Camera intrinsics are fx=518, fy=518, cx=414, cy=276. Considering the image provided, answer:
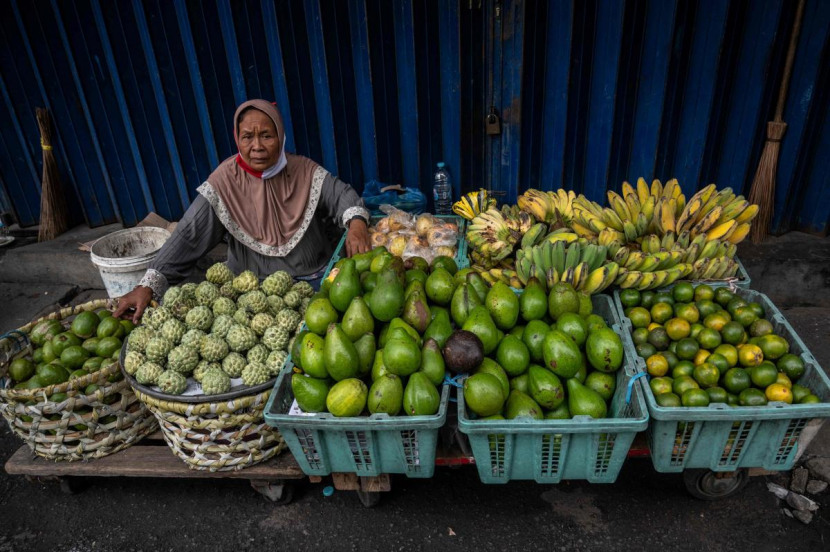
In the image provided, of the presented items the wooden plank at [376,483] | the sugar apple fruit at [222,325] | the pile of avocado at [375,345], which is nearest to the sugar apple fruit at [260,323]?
the sugar apple fruit at [222,325]

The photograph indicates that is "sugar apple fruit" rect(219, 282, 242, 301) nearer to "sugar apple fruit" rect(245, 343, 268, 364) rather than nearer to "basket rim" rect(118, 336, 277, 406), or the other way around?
"sugar apple fruit" rect(245, 343, 268, 364)

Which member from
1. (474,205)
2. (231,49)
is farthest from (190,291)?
(231,49)

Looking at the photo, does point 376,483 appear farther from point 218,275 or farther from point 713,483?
point 713,483

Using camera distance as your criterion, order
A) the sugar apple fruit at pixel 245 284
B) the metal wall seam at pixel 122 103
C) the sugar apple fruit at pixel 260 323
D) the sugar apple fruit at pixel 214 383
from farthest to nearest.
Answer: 1. the metal wall seam at pixel 122 103
2. the sugar apple fruit at pixel 245 284
3. the sugar apple fruit at pixel 260 323
4. the sugar apple fruit at pixel 214 383

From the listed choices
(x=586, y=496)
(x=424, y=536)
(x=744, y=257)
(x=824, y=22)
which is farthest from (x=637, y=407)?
(x=824, y=22)

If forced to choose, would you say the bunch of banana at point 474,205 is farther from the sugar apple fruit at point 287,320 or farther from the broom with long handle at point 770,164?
the broom with long handle at point 770,164

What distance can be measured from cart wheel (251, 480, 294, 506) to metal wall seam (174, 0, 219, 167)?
2994 millimetres

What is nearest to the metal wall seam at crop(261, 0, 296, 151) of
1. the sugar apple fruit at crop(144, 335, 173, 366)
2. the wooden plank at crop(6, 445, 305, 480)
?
the sugar apple fruit at crop(144, 335, 173, 366)

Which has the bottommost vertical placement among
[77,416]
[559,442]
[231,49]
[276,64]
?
[77,416]

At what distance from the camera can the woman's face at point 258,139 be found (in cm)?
321

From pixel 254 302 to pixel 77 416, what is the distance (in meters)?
0.99

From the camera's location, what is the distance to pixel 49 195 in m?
4.86

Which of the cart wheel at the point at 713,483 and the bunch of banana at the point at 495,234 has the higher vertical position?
the bunch of banana at the point at 495,234

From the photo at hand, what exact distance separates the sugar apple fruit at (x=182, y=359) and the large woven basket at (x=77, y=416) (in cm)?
42
